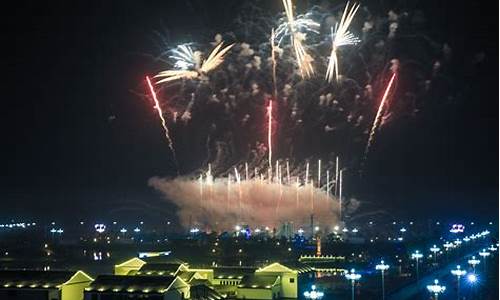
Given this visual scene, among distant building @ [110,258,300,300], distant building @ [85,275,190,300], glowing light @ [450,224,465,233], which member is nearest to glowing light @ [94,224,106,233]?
glowing light @ [450,224,465,233]

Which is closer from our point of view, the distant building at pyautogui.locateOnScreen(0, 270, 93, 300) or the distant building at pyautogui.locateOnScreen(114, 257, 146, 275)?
the distant building at pyautogui.locateOnScreen(0, 270, 93, 300)

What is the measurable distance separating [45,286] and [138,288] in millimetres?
2768

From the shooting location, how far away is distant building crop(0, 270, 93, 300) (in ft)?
58.7

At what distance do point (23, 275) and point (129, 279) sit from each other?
3393 millimetres

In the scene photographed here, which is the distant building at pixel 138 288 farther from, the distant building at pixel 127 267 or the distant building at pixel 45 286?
the distant building at pixel 127 267

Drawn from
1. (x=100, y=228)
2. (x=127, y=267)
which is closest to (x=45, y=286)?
(x=127, y=267)

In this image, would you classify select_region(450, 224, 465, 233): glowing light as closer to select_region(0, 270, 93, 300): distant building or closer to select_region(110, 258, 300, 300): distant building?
select_region(110, 258, 300, 300): distant building

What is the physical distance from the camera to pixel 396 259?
119ft

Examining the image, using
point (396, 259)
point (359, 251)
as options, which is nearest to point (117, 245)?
point (359, 251)

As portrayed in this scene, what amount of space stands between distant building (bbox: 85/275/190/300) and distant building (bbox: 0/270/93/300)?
43cm

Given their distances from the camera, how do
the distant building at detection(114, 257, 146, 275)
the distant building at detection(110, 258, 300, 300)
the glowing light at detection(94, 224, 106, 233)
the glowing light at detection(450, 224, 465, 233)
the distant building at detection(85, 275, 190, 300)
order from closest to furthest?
1. the distant building at detection(85, 275, 190, 300)
2. the distant building at detection(110, 258, 300, 300)
3. the distant building at detection(114, 257, 146, 275)
4. the glowing light at detection(94, 224, 106, 233)
5. the glowing light at detection(450, 224, 465, 233)

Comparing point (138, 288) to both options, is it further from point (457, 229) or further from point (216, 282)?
point (457, 229)

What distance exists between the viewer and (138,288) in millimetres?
17484

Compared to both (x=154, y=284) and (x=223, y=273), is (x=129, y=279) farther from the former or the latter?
(x=223, y=273)
